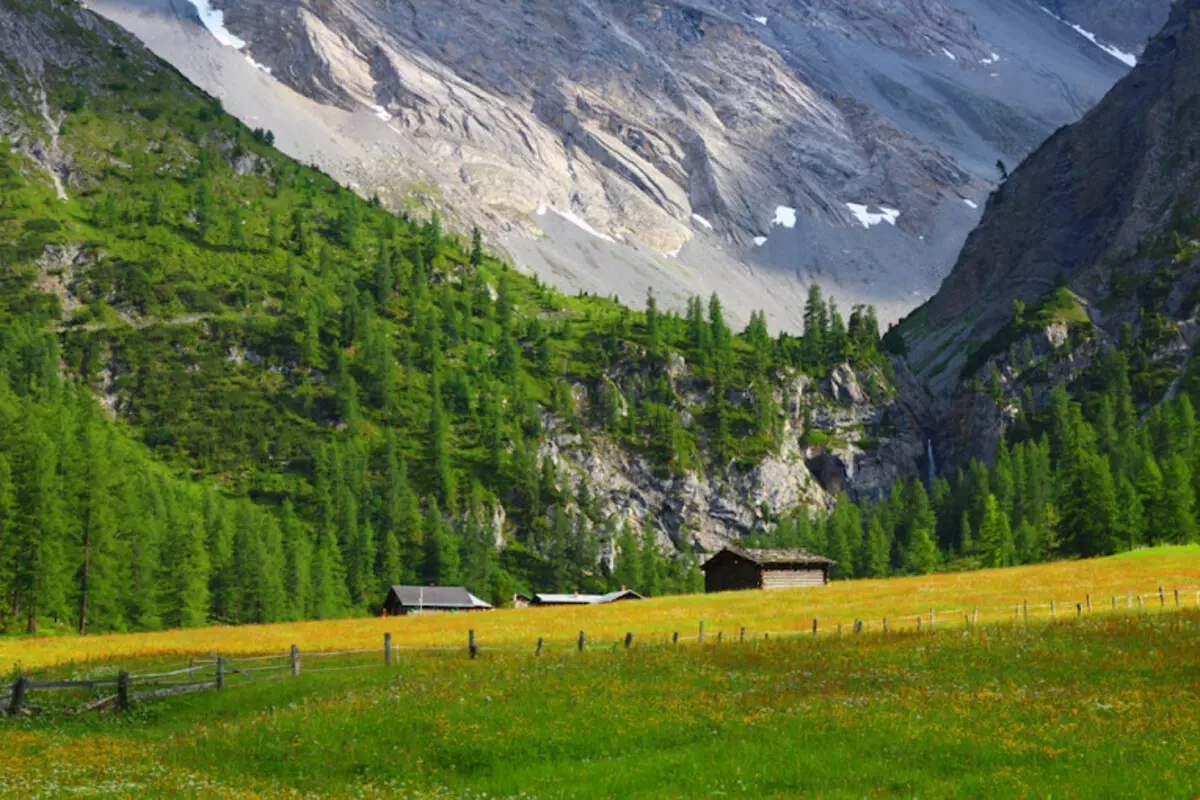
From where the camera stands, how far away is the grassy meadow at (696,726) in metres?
20.2

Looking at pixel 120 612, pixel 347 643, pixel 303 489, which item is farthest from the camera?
pixel 303 489

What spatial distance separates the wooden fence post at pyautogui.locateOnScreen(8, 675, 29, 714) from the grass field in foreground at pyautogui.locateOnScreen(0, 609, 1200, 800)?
75cm

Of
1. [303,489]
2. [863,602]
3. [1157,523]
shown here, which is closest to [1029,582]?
[863,602]

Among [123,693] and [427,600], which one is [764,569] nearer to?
[427,600]

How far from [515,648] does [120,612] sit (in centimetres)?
5084

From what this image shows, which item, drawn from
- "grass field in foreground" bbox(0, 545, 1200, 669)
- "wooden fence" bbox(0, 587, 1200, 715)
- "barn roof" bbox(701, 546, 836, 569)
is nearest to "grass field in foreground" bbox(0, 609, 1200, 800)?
"wooden fence" bbox(0, 587, 1200, 715)

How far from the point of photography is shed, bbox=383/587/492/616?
11769 cm

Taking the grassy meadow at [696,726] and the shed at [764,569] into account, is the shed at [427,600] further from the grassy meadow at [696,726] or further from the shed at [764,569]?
the grassy meadow at [696,726]

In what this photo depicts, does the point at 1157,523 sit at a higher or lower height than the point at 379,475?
lower

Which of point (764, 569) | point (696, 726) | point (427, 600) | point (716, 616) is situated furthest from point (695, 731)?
point (427, 600)

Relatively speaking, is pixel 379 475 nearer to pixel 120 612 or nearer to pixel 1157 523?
pixel 120 612

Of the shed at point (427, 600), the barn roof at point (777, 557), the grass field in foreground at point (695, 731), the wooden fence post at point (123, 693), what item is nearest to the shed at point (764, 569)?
the barn roof at point (777, 557)

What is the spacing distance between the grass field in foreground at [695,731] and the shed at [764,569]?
72050 mm

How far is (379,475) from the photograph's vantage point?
190 meters
